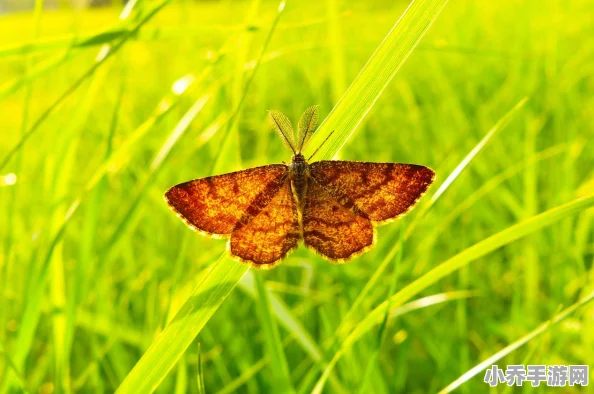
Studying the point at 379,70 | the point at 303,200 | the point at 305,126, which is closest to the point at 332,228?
the point at 303,200

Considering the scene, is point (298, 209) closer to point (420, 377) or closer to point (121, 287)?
point (420, 377)

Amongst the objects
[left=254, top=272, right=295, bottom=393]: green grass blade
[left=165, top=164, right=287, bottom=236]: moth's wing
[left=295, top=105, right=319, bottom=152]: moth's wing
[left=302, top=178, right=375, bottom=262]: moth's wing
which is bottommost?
[left=254, top=272, right=295, bottom=393]: green grass blade

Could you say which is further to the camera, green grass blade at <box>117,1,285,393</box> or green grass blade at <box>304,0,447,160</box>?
green grass blade at <box>304,0,447,160</box>

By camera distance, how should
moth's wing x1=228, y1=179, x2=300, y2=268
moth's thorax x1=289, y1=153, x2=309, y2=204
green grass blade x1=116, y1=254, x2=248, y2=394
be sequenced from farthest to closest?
moth's thorax x1=289, y1=153, x2=309, y2=204, moth's wing x1=228, y1=179, x2=300, y2=268, green grass blade x1=116, y1=254, x2=248, y2=394

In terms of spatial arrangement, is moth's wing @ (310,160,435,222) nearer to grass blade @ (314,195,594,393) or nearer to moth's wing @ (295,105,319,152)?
moth's wing @ (295,105,319,152)

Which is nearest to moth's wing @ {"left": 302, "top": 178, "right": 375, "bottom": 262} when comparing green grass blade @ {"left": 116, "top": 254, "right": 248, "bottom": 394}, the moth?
the moth

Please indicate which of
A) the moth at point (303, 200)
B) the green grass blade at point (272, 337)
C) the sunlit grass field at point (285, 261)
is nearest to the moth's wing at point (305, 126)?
the moth at point (303, 200)

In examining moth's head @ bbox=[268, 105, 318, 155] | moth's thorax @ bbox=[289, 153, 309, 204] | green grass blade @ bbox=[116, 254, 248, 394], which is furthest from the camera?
moth's thorax @ bbox=[289, 153, 309, 204]

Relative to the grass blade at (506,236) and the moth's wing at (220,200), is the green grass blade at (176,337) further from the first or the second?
the grass blade at (506,236)
